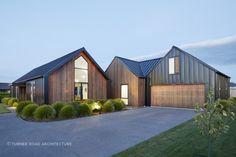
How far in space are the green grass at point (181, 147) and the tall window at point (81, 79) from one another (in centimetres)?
1054

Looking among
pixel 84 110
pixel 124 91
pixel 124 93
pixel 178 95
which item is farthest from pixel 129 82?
pixel 84 110

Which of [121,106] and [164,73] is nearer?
[121,106]

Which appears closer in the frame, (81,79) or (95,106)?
(95,106)

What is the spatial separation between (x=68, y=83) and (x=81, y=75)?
162 centimetres

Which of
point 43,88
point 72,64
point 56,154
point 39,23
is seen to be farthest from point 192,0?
point 39,23

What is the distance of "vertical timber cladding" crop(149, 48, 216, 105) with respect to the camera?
1412cm

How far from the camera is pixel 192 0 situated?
14.7m

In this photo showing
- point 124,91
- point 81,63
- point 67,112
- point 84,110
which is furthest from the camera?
point 124,91

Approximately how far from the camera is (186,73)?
1537 centimetres

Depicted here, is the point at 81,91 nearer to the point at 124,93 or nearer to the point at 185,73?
the point at 124,93

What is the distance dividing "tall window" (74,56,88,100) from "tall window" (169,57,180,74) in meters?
8.65

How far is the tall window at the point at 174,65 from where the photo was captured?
1602 centimetres

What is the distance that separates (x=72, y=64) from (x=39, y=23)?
9.51m

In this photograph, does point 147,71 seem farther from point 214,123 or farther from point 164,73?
point 214,123
